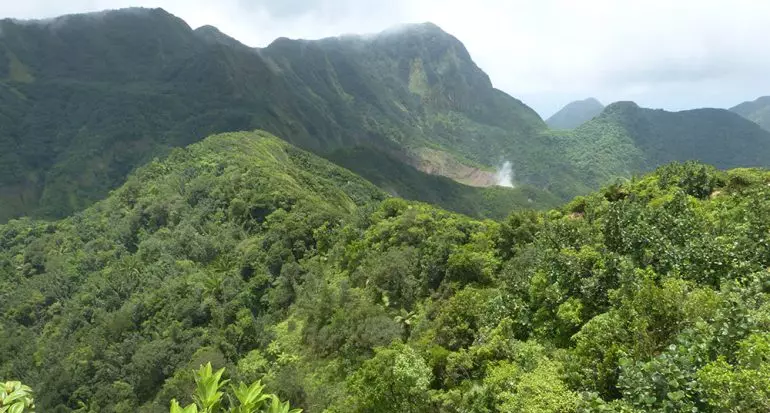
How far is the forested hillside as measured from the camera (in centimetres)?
1752

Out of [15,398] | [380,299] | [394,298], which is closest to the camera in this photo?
[15,398]

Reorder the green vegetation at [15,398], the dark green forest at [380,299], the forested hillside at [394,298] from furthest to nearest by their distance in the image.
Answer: the forested hillside at [394,298] → the dark green forest at [380,299] → the green vegetation at [15,398]

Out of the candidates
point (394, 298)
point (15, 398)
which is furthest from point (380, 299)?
point (15, 398)

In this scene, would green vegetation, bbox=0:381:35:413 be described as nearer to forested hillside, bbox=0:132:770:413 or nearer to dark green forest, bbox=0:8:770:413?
dark green forest, bbox=0:8:770:413

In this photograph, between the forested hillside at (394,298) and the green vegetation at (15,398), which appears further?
the forested hillside at (394,298)

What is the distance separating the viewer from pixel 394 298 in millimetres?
49188

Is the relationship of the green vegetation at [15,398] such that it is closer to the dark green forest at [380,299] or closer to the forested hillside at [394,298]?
the dark green forest at [380,299]

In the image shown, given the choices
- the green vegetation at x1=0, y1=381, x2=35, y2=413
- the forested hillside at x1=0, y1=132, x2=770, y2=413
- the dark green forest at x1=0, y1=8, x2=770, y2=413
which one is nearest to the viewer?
the green vegetation at x1=0, y1=381, x2=35, y2=413

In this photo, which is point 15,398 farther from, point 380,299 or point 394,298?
point 380,299

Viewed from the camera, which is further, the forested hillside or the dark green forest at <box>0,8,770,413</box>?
the forested hillside

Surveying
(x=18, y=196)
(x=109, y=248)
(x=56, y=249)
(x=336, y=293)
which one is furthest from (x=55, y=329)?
(x=18, y=196)

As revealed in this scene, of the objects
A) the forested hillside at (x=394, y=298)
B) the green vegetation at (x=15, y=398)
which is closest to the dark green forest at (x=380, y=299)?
the green vegetation at (x=15, y=398)

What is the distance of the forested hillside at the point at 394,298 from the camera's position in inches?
690

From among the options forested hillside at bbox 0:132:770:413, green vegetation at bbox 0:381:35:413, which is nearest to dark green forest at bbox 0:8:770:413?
green vegetation at bbox 0:381:35:413
